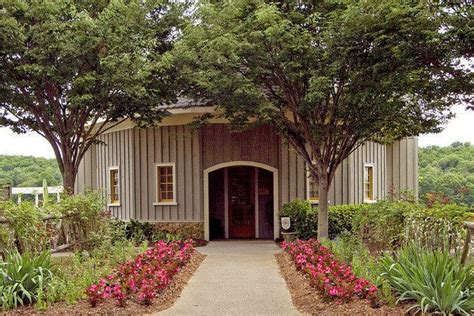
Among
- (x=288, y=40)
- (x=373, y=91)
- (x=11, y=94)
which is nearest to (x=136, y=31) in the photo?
(x=11, y=94)

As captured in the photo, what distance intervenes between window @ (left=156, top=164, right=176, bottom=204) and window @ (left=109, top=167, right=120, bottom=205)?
6.54 ft

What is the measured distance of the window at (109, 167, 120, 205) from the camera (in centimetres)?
1890

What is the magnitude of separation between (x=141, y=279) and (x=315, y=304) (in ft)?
8.61

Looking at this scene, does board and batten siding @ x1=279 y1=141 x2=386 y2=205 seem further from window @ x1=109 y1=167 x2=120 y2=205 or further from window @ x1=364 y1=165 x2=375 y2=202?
window @ x1=109 y1=167 x2=120 y2=205

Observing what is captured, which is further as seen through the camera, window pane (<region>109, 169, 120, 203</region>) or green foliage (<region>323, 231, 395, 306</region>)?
window pane (<region>109, 169, 120, 203</region>)

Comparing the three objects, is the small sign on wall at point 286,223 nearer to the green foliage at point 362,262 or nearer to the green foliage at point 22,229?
the green foliage at point 362,262

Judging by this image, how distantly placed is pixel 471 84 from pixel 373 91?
2058 millimetres

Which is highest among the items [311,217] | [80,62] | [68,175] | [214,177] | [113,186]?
[80,62]

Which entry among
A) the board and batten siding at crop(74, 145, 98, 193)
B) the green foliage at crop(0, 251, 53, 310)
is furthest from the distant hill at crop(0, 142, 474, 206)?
the green foliage at crop(0, 251, 53, 310)

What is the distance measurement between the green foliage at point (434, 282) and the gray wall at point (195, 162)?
8775mm

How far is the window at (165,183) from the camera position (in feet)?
57.5

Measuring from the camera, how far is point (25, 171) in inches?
1171

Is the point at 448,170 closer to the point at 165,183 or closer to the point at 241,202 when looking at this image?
the point at 241,202

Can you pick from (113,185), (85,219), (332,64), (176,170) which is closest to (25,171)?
(113,185)
